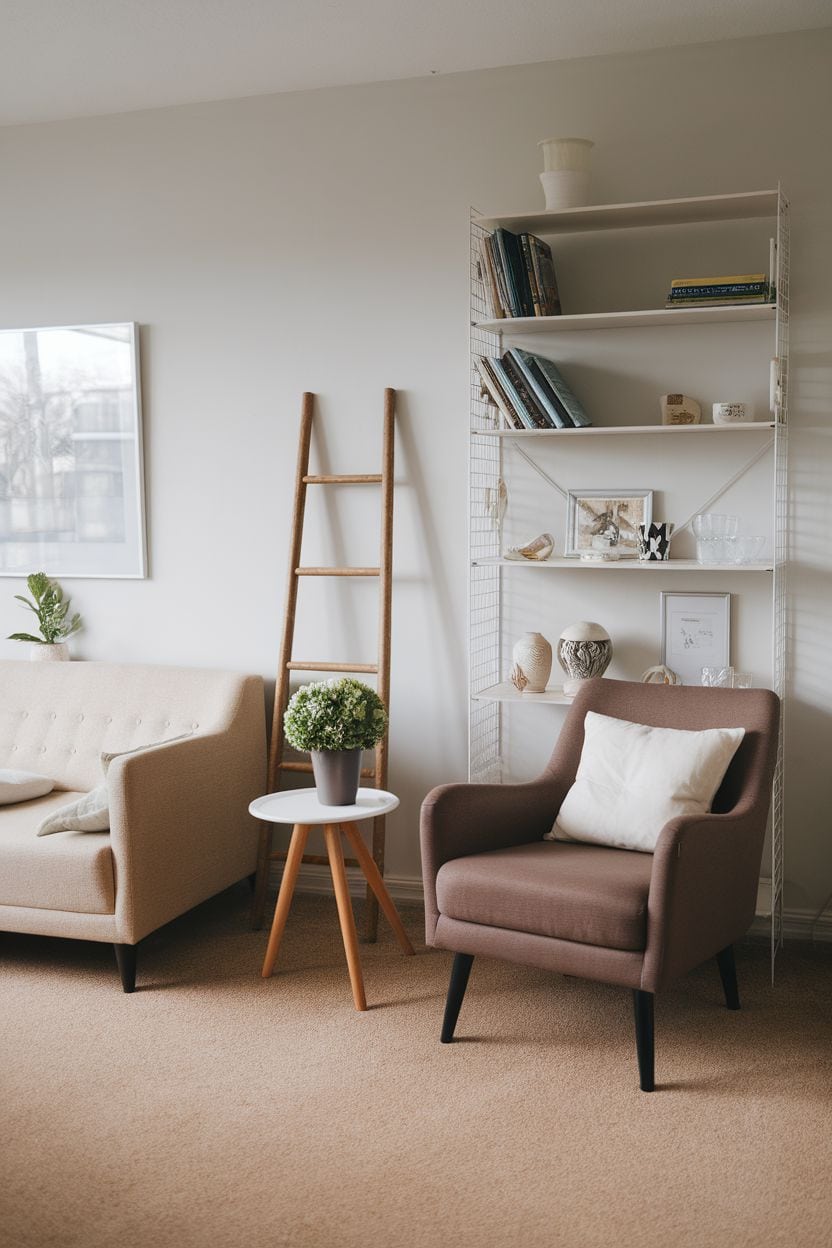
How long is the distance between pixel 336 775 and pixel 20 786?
3.79ft

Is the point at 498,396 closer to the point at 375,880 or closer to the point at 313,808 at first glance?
the point at 313,808

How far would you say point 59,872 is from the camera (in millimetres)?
3258

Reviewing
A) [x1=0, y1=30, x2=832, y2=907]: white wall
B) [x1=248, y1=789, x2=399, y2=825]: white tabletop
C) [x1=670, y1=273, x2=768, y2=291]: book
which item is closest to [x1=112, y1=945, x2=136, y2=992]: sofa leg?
[x1=248, y1=789, x2=399, y2=825]: white tabletop

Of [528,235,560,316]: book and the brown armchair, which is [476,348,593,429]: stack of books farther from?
the brown armchair

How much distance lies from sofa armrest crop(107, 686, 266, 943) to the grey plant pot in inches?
17.4

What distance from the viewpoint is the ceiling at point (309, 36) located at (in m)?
3.32

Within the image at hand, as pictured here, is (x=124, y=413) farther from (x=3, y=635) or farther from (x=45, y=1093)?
(x=45, y=1093)

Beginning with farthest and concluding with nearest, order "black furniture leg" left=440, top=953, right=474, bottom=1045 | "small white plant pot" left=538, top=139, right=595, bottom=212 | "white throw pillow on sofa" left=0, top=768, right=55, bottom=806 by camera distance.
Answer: "white throw pillow on sofa" left=0, top=768, right=55, bottom=806 < "small white plant pot" left=538, top=139, right=595, bottom=212 < "black furniture leg" left=440, top=953, right=474, bottom=1045

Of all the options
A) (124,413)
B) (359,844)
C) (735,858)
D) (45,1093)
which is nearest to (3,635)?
(124,413)

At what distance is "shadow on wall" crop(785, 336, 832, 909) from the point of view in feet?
11.4

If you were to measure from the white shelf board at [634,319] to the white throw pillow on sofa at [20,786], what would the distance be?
2030 mm

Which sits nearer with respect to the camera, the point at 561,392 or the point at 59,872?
the point at 59,872

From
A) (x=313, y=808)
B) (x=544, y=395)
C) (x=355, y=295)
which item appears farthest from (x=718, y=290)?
(x=313, y=808)

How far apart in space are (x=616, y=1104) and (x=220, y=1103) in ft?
2.90
